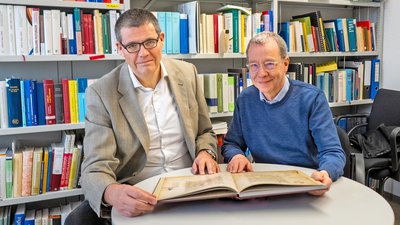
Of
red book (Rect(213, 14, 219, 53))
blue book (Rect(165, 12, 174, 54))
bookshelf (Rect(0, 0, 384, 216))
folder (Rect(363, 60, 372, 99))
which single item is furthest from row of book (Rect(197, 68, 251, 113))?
folder (Rect(363, 60, 372, 99))

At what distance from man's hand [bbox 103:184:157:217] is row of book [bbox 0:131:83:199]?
1197mm

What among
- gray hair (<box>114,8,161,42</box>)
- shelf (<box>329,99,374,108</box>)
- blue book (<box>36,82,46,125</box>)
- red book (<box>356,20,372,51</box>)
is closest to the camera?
gray hair (<box>114,8,161,42</box>)

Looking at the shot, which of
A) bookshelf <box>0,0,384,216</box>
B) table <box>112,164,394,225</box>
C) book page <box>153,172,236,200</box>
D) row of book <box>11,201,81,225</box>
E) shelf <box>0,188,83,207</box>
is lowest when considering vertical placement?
row of book <box>11,201,81,225</box>

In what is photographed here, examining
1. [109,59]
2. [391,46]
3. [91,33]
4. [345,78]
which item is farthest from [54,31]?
[391,46]

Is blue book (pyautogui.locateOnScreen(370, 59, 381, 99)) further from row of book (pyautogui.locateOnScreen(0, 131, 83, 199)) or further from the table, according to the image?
row of book (pyautogui.locateOnScreen(0, 131, 83, 199))

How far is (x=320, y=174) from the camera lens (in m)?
1.34

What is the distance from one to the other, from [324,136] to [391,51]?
234 centimetres

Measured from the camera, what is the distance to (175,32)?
2584 millimetres

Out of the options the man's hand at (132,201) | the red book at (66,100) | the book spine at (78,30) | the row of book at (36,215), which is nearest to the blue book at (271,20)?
the book spine at (78,30)

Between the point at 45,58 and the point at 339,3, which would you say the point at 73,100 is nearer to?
the point at 45,58

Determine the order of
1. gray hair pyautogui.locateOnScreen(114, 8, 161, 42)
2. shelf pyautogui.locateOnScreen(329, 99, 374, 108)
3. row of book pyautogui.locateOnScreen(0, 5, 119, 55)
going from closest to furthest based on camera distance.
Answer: gray hair pyautogui.locateOnScreen(114, 8, 161, 42)
row of book pyautogui.locateOnScreen(0, 5, 119, 55)
shelf pyautogui.locateOnScreen(329, 99, 374, 108)

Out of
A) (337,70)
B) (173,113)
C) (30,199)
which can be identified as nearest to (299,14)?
(337,70)

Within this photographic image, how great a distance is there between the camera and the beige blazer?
1.57m

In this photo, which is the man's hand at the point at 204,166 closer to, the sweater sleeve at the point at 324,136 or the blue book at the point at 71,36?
the sweater sleeve at the point at 324,136
